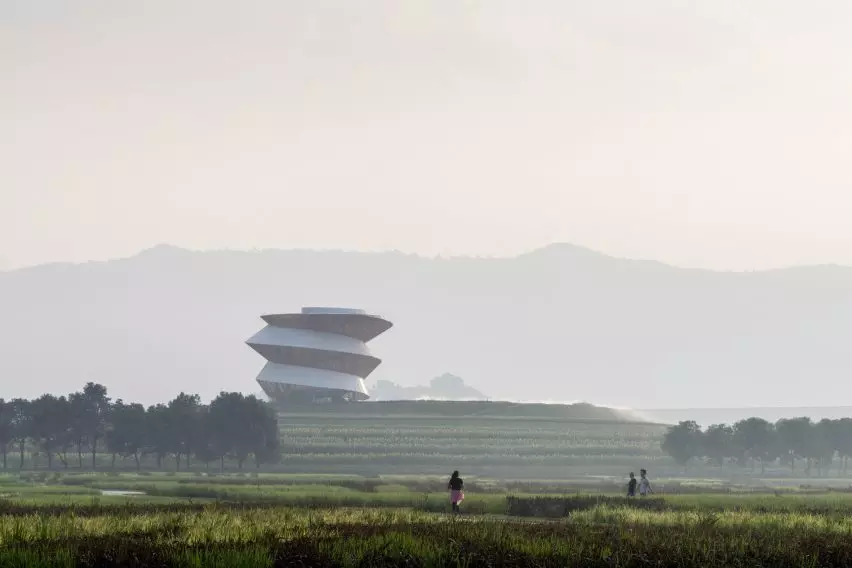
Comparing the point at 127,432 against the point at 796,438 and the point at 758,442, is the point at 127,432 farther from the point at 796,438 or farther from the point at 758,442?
the point at 796,438

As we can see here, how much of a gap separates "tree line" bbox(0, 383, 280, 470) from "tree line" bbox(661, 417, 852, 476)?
4527cm

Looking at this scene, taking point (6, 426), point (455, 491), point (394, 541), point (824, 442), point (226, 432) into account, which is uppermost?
point (6, 426)

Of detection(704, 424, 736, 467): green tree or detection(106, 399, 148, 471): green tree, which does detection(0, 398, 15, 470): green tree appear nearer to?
detection(106, 399, 148, 471): green tree

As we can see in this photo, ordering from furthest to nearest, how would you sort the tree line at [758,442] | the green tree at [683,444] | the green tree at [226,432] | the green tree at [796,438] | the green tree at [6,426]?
the green tree at [796,438]
the tree line at [758,442]
the green tree at [683,444]
the green tree at [226,432]
the green tree at [6,426]

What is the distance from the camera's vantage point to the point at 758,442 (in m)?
146

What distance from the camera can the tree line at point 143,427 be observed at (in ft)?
420

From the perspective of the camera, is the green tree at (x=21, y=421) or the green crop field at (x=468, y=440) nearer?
the green tree at (x=21, y=421)

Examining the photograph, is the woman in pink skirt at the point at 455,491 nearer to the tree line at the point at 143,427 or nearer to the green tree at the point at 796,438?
the tree line at the point at 143,427

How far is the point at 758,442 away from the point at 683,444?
8.32 m

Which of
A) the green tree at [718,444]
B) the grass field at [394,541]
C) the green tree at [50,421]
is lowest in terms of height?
the grass field at [394,541]

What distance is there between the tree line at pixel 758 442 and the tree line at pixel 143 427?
45274 mm

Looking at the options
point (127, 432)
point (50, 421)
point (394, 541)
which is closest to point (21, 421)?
point (50, 421)

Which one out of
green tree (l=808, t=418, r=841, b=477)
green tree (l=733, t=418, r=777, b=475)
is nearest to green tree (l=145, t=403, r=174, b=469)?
green tree (l=733, t=418, r=777, b=475)

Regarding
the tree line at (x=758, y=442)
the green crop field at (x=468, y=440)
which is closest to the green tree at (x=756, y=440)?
the tree line at (x=758, y=442)
